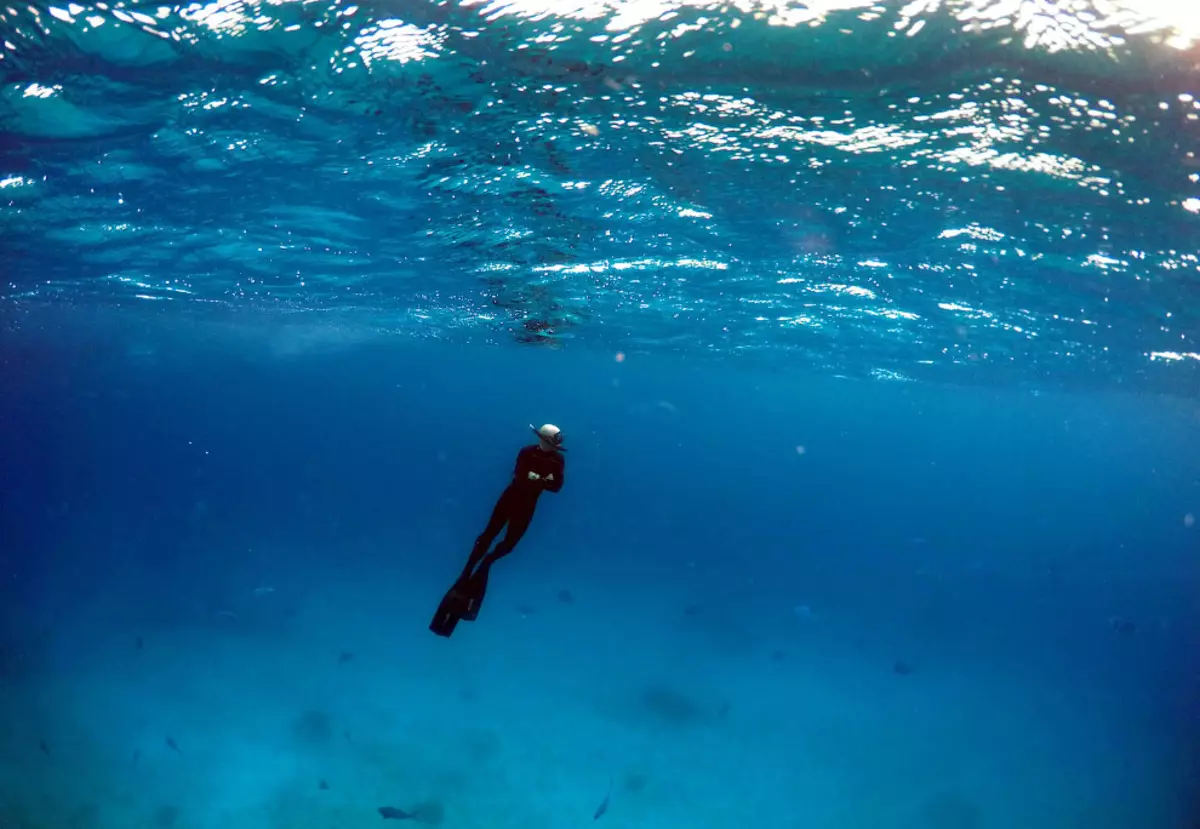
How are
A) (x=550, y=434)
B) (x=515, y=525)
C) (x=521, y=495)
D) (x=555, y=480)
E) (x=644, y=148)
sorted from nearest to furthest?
(x=550, y=434), (x=555, y=480), (x=521, y=495), (x=515, y=525), (x=644, y=148)

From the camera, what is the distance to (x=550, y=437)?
306 inches

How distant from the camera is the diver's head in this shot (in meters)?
7.71

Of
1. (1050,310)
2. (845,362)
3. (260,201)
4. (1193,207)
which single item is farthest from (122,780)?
(845,362)

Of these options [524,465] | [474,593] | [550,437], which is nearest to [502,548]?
[474,593]

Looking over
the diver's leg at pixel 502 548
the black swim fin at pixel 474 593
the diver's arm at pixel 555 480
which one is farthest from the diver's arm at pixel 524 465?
the black swim fin at pixel 474 593

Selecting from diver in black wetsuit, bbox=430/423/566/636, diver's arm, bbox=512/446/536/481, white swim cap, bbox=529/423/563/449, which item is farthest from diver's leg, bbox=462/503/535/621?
white swim cap, bbox=529/423/563/449

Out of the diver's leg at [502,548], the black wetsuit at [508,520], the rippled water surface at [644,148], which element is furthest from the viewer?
the diver's leg at [502,548]

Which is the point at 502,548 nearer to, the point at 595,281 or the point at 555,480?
the point at 555,480

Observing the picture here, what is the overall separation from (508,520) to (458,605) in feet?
3.85

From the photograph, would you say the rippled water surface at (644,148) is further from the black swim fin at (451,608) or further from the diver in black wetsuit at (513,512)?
the black swim fin at (451,608)

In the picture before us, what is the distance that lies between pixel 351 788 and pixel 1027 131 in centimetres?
1791

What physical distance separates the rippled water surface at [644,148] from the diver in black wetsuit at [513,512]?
14.6 ft

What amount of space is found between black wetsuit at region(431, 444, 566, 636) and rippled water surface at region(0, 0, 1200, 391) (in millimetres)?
4571

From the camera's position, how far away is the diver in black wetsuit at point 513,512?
26.4ft
